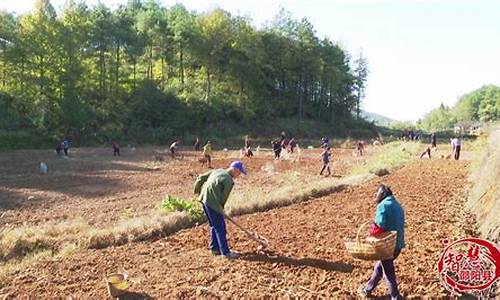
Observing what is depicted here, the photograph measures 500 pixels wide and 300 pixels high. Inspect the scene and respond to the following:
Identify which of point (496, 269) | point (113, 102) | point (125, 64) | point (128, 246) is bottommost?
point (128, 246)

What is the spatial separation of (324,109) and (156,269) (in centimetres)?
6453

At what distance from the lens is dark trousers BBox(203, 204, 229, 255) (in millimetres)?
8211

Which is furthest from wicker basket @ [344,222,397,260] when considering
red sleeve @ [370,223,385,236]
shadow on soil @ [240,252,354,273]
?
shadow on soil @ [240,252,354,273]

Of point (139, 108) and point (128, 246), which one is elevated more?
point (139, 108)

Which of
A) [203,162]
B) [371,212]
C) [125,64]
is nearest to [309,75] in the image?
[125,64]

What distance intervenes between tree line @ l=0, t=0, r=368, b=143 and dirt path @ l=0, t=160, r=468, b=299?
3567 cm

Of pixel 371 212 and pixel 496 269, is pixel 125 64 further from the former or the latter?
pixel 496 269

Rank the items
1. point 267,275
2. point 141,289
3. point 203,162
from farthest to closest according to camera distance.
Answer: point 203,162 < point 267,275 < point 141,289

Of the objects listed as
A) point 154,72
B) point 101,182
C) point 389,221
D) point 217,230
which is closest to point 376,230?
point 389,221

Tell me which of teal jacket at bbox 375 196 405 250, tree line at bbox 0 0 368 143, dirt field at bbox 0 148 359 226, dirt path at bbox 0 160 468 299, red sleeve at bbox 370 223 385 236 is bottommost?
dirt field at bbox 0 148 359 226

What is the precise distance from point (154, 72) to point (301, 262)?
56.5 m

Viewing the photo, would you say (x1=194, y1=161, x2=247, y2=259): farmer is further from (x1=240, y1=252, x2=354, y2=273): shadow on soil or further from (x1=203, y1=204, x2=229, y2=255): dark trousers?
(x1=240, y1=252, x2=354, y2=273): shadow on soil

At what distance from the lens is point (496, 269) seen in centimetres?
631

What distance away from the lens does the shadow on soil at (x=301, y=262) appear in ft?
26.9
